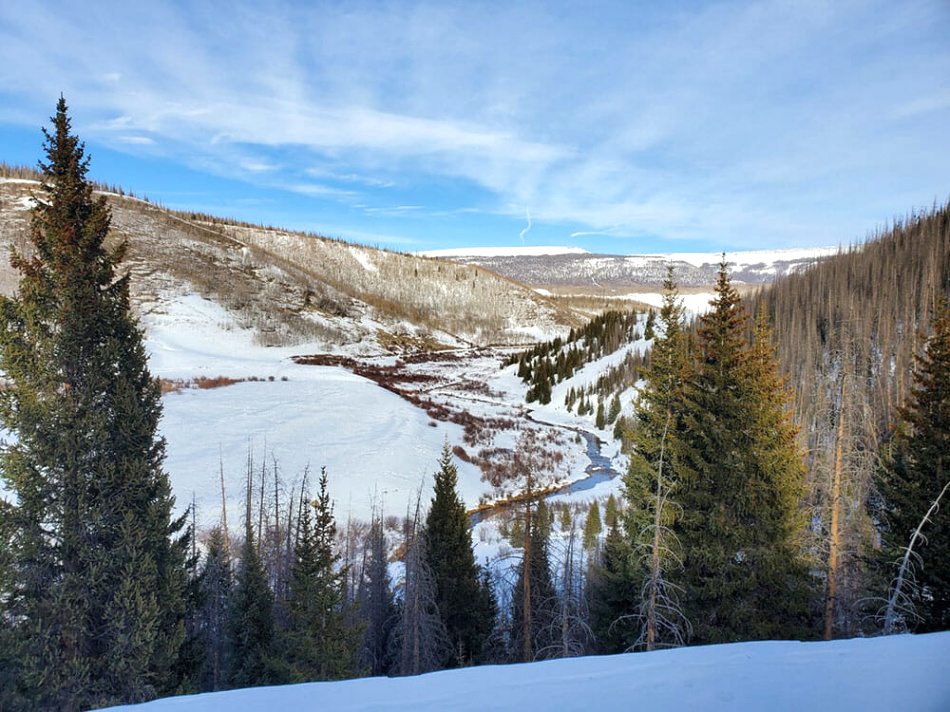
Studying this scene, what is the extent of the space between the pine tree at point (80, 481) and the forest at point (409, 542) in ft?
0.12

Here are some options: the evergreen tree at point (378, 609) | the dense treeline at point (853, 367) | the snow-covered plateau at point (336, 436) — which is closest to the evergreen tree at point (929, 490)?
the dense treeline at point (853, 367)

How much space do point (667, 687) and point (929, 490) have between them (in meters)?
12.5

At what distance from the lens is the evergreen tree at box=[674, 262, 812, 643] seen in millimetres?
Answer: 11320

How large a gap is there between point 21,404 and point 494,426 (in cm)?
3348

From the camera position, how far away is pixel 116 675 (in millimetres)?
8367

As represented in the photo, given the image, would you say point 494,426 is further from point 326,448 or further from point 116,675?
point 116,675

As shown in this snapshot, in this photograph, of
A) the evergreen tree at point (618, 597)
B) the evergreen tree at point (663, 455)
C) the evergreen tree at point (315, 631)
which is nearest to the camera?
the evergreen tree at point (315, 631)

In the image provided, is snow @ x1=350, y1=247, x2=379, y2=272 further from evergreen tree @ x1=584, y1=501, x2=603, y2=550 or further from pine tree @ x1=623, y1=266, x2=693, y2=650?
pine tree @ x1=623, y1=266, x2=693, y2=650

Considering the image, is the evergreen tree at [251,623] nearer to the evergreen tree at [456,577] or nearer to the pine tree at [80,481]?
the pine tree at [80,481]

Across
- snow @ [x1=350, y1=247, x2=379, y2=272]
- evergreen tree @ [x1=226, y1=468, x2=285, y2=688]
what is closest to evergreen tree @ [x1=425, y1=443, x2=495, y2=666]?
evergreen tree @ [x1=226, y1=468, x2=285, y2=688]

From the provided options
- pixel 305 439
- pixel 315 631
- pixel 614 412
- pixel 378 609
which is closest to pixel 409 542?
pixel 378 609

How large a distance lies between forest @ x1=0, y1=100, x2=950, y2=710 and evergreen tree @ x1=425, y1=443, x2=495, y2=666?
6 cm

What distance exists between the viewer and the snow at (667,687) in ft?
13.2

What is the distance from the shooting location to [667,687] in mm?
4219
